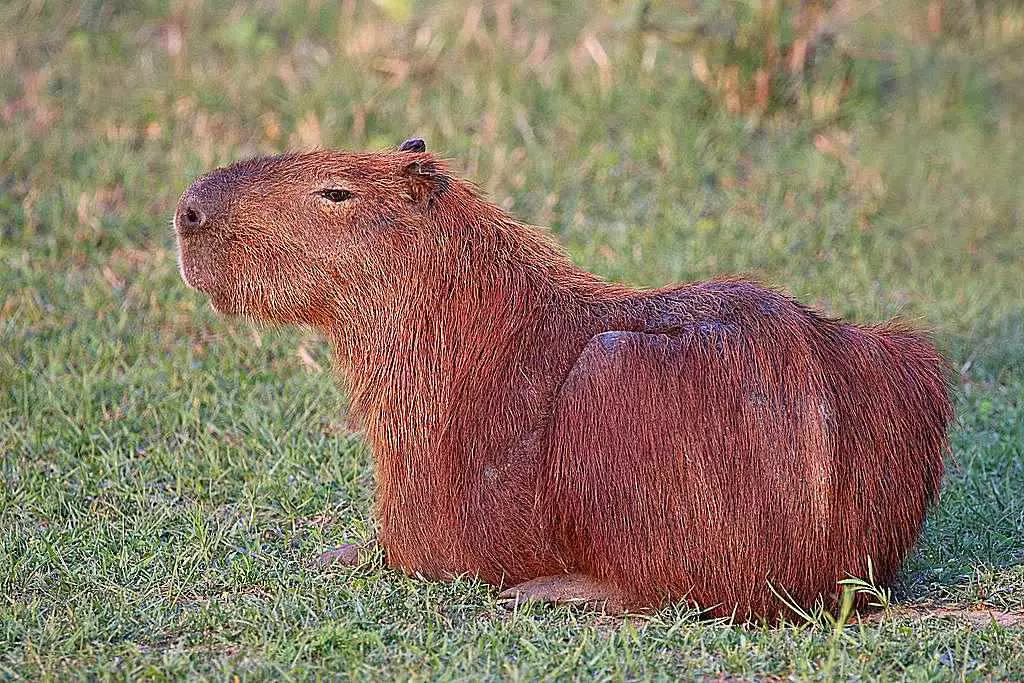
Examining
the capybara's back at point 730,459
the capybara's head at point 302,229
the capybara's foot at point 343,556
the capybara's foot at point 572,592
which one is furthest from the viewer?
the capybara's foot at point 343,556

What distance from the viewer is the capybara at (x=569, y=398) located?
128 inches

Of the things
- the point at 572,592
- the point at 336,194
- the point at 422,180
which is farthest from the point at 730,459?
the point at 336,194

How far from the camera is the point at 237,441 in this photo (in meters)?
4.56

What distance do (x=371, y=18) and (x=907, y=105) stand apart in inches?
114

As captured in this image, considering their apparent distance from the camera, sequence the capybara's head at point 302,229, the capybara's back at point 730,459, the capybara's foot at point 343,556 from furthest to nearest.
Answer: the capybara's foot at point 343,556 < the capybara's head at point 302,229 < the capybara's back at point 730,459

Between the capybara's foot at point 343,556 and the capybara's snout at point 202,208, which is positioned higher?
the capybara's snout at point 202,208

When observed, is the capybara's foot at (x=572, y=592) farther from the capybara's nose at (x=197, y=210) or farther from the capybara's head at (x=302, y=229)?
the capybara's nose at (x=197, y=210)

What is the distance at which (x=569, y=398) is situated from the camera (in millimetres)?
3318

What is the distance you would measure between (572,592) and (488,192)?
2508 millimetres

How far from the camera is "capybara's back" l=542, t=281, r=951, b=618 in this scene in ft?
10.7

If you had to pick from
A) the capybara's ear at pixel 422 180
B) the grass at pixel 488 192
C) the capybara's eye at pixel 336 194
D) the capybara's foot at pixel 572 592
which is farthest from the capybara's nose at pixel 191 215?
the capybara's foot at pixel 572 592

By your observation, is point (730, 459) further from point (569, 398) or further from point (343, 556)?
point (343, 556)

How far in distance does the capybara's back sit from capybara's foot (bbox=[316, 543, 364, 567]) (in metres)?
0.61

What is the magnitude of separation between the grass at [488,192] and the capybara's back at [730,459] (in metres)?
0.14
